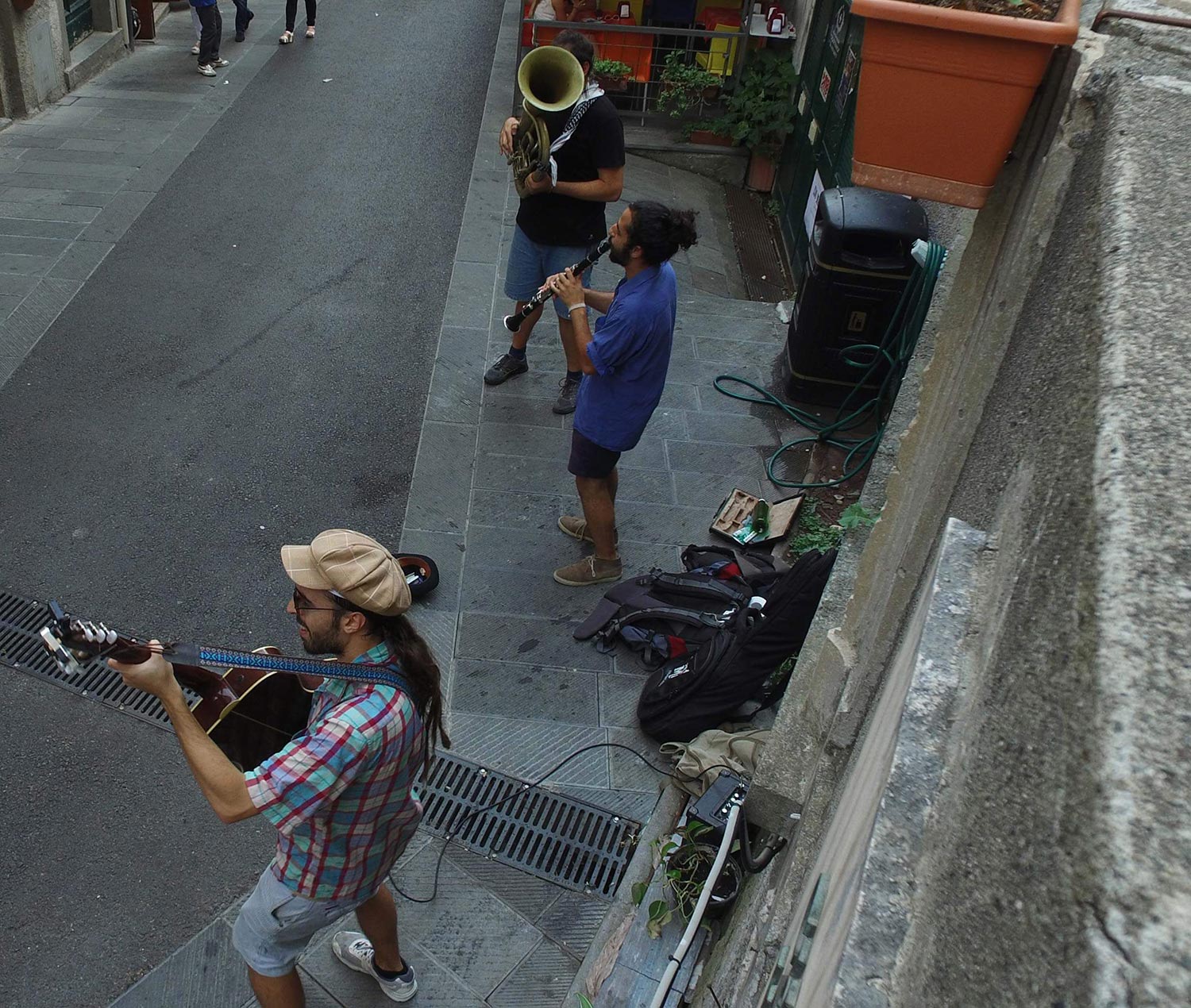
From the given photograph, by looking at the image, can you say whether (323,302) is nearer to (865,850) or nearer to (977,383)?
(977,383)

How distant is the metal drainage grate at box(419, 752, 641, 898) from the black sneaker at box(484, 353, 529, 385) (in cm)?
294

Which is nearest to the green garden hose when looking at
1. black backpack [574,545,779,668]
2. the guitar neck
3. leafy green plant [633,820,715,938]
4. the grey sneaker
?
the grey sneaker

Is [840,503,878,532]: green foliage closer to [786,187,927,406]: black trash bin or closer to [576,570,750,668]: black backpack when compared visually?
[576,570,750,668]: black backpack

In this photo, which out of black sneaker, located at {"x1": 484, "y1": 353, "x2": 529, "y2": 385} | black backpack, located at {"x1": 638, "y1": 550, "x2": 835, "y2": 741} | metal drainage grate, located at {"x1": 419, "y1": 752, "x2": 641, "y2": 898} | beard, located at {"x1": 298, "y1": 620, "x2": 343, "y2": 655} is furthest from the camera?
black sneaker, located at {"x1": 484, "y1": 353, "x2": 529, "y2": 385}

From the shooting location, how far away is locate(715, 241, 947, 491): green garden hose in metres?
6.09

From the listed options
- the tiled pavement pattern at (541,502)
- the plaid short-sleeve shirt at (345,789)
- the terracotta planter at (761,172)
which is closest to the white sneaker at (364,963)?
the plaid short-sleeve shirt at (345,789)

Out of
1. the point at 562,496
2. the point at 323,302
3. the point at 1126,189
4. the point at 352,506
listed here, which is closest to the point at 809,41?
the point at 323,302

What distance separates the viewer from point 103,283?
7465 mm

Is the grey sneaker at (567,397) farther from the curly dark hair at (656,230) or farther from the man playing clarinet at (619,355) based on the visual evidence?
the curly dark hair at (656,230)

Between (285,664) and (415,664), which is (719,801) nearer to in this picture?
(415,664)

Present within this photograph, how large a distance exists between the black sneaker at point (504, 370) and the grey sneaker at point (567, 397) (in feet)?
1.06

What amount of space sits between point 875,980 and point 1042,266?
1.20 m


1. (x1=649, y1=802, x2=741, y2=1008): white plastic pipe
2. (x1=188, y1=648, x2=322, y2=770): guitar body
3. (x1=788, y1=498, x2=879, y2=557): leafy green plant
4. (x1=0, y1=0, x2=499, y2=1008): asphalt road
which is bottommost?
(x1=0, y1=0, x2=499, y2=1008): asphalt road

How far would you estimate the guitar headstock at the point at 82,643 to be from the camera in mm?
2424
